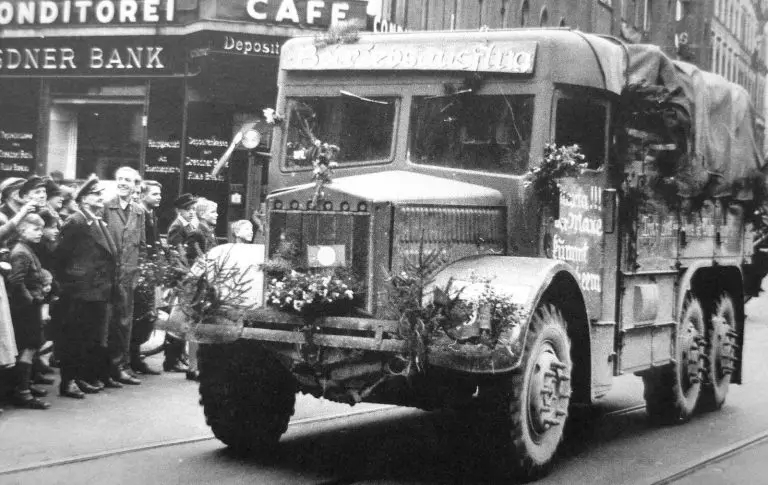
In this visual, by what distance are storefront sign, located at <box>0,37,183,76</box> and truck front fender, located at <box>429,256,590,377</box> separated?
15109 millimetres

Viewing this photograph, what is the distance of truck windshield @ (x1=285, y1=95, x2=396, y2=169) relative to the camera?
8.28 m

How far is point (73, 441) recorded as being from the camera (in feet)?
27.7

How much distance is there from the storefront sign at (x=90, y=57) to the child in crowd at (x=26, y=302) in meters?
12.7

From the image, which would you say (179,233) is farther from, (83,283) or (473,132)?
(473,132)

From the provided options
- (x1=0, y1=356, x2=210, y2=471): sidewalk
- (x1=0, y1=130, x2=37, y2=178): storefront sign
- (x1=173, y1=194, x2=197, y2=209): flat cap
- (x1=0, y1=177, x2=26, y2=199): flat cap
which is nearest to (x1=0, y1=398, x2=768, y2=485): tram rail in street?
(x1=0, y1=356, x2=210, y2=471): sidewalk

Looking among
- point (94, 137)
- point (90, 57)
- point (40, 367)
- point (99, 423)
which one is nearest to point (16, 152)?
point (94, 137)

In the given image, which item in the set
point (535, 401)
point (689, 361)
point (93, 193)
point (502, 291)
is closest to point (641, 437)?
point (689, 361)

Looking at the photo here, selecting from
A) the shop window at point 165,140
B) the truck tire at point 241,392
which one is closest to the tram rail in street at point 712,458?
the truck tire at point 241,392

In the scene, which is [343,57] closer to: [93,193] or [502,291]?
[502,291]

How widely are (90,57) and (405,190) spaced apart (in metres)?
16.3

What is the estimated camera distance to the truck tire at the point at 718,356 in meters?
10.8

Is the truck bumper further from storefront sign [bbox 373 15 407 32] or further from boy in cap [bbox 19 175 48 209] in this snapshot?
storefront sign [bbox 373 15 407 32]

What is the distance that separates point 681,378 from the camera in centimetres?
1016

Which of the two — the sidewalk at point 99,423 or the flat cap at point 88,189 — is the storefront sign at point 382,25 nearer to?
the sidewalk at point 99,423
